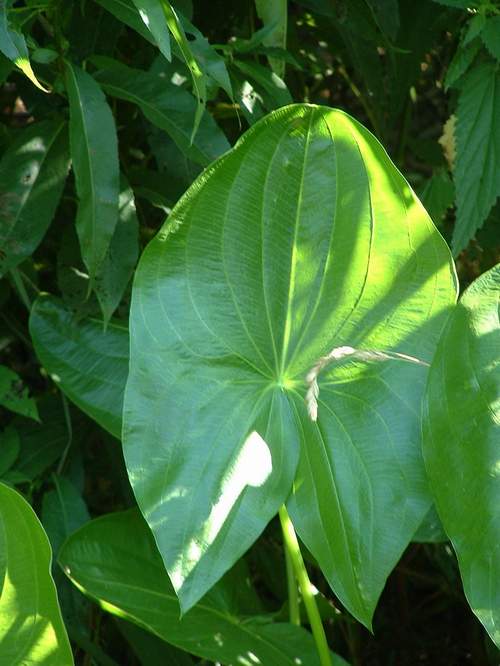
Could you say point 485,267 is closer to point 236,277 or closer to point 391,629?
point 391,629

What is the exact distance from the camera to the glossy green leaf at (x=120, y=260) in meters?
0.89

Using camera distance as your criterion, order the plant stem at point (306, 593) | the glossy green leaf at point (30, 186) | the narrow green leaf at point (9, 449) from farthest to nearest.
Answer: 1. the narrow green leaf at point (9, 449)
2. the glossy green leaf at point (30, 186)
3. the plant stem at point (306, 593)

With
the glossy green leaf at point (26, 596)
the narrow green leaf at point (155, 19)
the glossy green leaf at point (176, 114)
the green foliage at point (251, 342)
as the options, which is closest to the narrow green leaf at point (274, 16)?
the green foliage at point (251, 342)

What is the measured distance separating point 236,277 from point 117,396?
239mm

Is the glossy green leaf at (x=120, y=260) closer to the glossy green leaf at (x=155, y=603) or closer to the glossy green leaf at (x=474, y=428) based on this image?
the glossy green leaf at (x=155, y=603)

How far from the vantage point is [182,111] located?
2.83 ft

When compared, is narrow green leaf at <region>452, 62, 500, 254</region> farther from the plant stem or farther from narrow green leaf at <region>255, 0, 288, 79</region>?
the plant stem

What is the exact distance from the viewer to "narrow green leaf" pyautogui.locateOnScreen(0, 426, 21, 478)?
3.32 feet

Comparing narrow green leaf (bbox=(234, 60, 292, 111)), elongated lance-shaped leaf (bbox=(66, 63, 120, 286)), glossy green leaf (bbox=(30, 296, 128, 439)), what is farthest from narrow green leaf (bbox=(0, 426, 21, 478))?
narrow green leaf (bbox=(234, 60, 292, 111))

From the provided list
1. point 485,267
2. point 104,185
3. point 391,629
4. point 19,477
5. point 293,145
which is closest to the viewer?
point 293,145

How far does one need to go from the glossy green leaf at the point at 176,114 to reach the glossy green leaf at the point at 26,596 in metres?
0.34

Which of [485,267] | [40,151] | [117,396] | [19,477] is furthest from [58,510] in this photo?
[485,267]

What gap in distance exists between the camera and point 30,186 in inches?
35.5

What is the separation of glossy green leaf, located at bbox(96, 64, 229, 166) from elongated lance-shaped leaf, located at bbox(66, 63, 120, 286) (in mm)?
46
